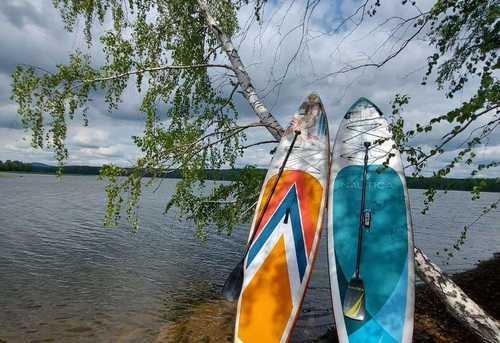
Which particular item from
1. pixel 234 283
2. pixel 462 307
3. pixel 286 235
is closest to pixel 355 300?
pixel 462 307

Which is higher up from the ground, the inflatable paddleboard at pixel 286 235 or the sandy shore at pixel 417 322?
the inflatable paddleboard at pixel 286 235

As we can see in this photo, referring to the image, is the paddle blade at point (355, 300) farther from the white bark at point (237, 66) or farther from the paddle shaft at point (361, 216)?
the white bark at point (237, 66)

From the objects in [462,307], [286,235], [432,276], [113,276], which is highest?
[286,235]

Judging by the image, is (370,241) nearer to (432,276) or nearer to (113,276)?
(432,276)

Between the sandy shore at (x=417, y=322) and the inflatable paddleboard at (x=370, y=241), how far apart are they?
8.25ft

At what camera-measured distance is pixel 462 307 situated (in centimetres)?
489

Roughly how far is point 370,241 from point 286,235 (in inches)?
60.6

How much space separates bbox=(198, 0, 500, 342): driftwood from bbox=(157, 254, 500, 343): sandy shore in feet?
9.82

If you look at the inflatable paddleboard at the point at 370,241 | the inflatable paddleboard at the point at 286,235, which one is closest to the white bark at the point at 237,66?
the inflatable paddleboard at the point at 286,235

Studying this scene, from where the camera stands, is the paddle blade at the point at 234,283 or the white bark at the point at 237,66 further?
the white bark at the point at 237,66

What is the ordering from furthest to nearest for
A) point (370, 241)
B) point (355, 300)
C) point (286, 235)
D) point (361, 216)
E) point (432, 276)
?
point (286, 235) → point (361, 216) → point (370, 241) → point (355, 300) → point (432, 276)

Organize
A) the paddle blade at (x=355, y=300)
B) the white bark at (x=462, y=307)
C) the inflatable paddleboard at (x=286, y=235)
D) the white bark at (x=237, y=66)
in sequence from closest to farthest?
the white bark at (x=462, y=307), the paddle blade at (x=355, y=300), the inflatable paddleboard at (x=286, y=235), the white bark at (x=237, y=66)

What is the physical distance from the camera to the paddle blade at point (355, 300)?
5641 mm

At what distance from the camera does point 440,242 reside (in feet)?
84.8
